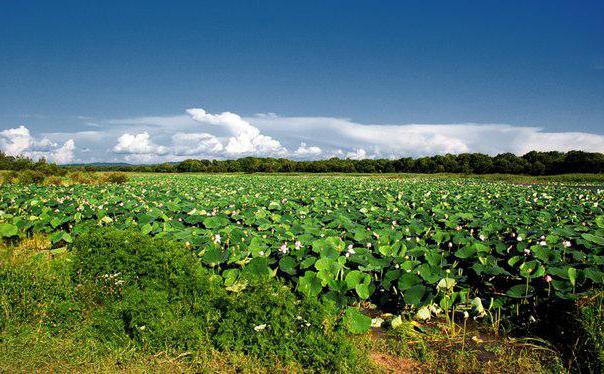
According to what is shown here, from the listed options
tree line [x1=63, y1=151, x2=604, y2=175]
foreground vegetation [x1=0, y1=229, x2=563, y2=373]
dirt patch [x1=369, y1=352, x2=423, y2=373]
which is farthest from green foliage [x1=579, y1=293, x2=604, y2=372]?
tree line [x1=63, y1=151, x2=604, y2=175]

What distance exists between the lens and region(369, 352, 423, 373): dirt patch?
346cm

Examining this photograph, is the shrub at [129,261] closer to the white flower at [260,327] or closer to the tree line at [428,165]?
the white flower at [260,327]

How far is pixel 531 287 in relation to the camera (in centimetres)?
416

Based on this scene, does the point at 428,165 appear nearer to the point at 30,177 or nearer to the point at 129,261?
the point at 30,177

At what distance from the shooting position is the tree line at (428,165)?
73.6m

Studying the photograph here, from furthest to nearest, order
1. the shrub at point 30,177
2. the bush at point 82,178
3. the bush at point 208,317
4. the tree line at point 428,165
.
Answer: the tree line at point 428,165 < the bush at point 82,178 < the shrub at point 30,177 < the bush at point 208,317

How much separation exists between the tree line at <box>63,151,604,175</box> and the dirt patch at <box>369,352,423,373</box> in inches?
2889

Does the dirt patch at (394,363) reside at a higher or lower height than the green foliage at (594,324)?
lower

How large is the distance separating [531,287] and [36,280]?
6452 millimetres

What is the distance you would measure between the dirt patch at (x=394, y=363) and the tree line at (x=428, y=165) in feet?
241

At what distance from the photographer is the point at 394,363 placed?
3.56 meters

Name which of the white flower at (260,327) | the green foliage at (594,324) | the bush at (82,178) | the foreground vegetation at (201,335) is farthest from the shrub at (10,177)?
the green foliage at (594,324)

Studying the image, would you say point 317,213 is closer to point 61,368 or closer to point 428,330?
point 428,330

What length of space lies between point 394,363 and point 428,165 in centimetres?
10368
